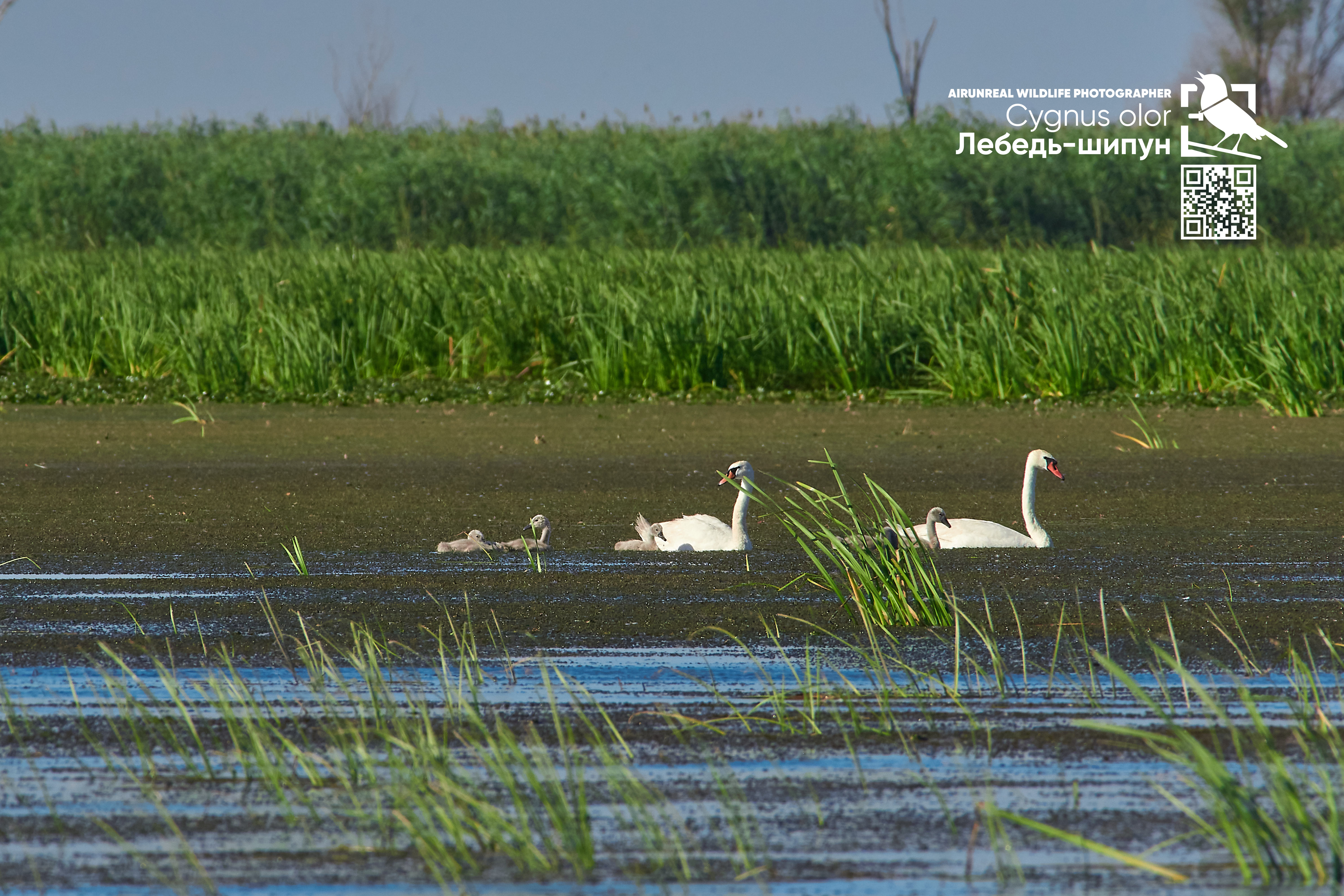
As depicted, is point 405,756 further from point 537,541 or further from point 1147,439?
point 1147,439

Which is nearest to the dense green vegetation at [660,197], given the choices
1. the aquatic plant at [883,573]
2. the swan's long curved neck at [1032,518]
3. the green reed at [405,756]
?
the swan's long curved neck at [1032,518]

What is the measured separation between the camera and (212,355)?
15445 mm

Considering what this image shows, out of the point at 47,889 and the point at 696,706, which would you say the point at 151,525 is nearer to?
the point at 696,706

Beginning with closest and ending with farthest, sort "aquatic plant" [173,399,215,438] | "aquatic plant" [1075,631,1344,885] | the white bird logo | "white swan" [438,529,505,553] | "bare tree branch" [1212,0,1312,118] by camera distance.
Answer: "aquatic plant" [1075,631,1344,885], "white swan" [438,529,505,553], "aquatic plant" [173,399,215,438], the white bird logo, "bare tree branch" [1212,0,1312,118]

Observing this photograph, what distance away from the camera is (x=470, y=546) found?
7.43 m

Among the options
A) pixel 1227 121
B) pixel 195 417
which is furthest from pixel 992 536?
pixel 1227 121

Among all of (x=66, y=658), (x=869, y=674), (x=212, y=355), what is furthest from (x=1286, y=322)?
(x=66, y=658)

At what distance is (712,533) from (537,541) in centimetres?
75

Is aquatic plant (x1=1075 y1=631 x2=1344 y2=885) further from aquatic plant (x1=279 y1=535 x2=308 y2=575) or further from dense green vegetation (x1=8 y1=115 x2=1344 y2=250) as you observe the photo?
dense green vegetation (x1=8 y1=115 x2=1344 y2=250)

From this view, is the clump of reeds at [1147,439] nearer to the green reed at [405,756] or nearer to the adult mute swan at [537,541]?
the adult mute swan at [537,541]

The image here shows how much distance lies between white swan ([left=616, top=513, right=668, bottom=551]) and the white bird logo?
2012 cm

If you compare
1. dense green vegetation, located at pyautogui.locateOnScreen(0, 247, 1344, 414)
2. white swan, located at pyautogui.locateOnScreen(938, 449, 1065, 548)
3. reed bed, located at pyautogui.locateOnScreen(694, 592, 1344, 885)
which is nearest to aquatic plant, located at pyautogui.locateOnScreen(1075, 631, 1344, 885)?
reed bed, located at pyautogui.locateOnScreen(694, 592, 1344, 885)

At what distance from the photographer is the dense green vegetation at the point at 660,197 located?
2886cm

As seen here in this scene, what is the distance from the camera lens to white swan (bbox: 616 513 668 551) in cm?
762
